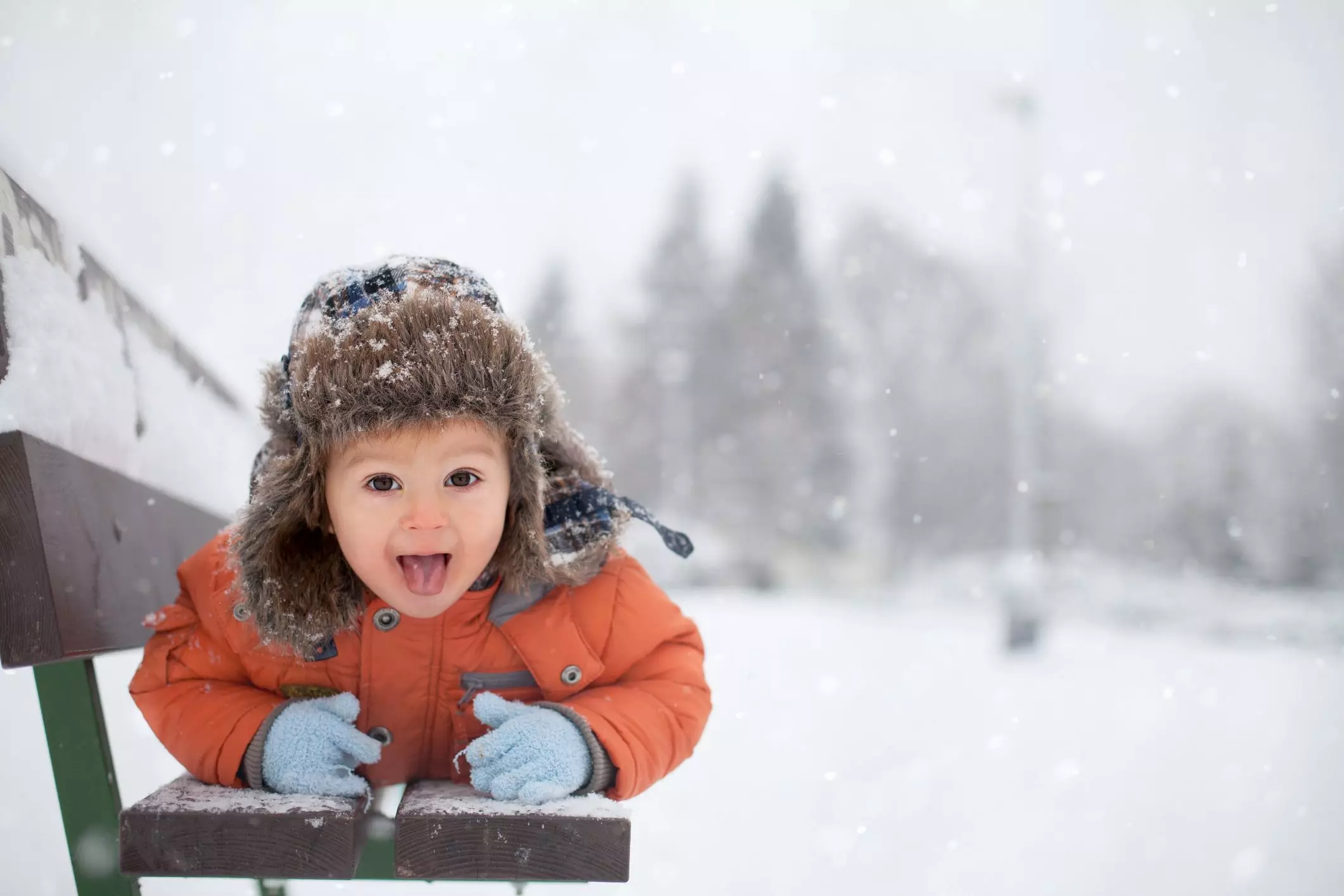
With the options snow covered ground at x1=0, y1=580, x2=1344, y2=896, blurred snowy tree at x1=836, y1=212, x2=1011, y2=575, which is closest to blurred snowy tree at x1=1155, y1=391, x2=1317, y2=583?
blurred snowy tree at x1=836, y1=212, x2=1011, y2=575

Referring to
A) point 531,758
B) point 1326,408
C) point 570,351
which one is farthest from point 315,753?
point 1326,408

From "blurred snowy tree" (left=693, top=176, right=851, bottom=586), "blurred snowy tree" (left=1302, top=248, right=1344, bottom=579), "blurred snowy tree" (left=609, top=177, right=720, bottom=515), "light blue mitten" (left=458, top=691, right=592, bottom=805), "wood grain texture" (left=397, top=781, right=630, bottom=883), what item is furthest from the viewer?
"blurred snowy tree" (left=609, top=177, right=720, bottom=515)

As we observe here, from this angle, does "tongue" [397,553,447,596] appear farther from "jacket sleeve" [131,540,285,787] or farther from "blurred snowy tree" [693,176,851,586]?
"blurred snowy tree" [693,176,851,586]

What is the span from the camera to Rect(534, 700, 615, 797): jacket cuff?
51.6 inches

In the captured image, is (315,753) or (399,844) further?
(315,753)

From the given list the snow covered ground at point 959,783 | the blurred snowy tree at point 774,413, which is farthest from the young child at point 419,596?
the blurred snowy tree at point 774,413

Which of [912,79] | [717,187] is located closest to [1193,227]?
[912,79]

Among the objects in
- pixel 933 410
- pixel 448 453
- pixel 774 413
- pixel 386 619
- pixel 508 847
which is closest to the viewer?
pixel 508 847

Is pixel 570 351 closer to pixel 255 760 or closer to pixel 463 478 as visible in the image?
pixel 463 478

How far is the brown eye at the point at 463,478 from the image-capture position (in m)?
1.40

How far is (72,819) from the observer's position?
1.37 meters

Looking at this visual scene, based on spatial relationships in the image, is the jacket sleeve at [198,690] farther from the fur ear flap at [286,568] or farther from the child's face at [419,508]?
the child's face at [419,508]

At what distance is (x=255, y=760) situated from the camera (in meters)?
1.31

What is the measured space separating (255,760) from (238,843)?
210 mm
